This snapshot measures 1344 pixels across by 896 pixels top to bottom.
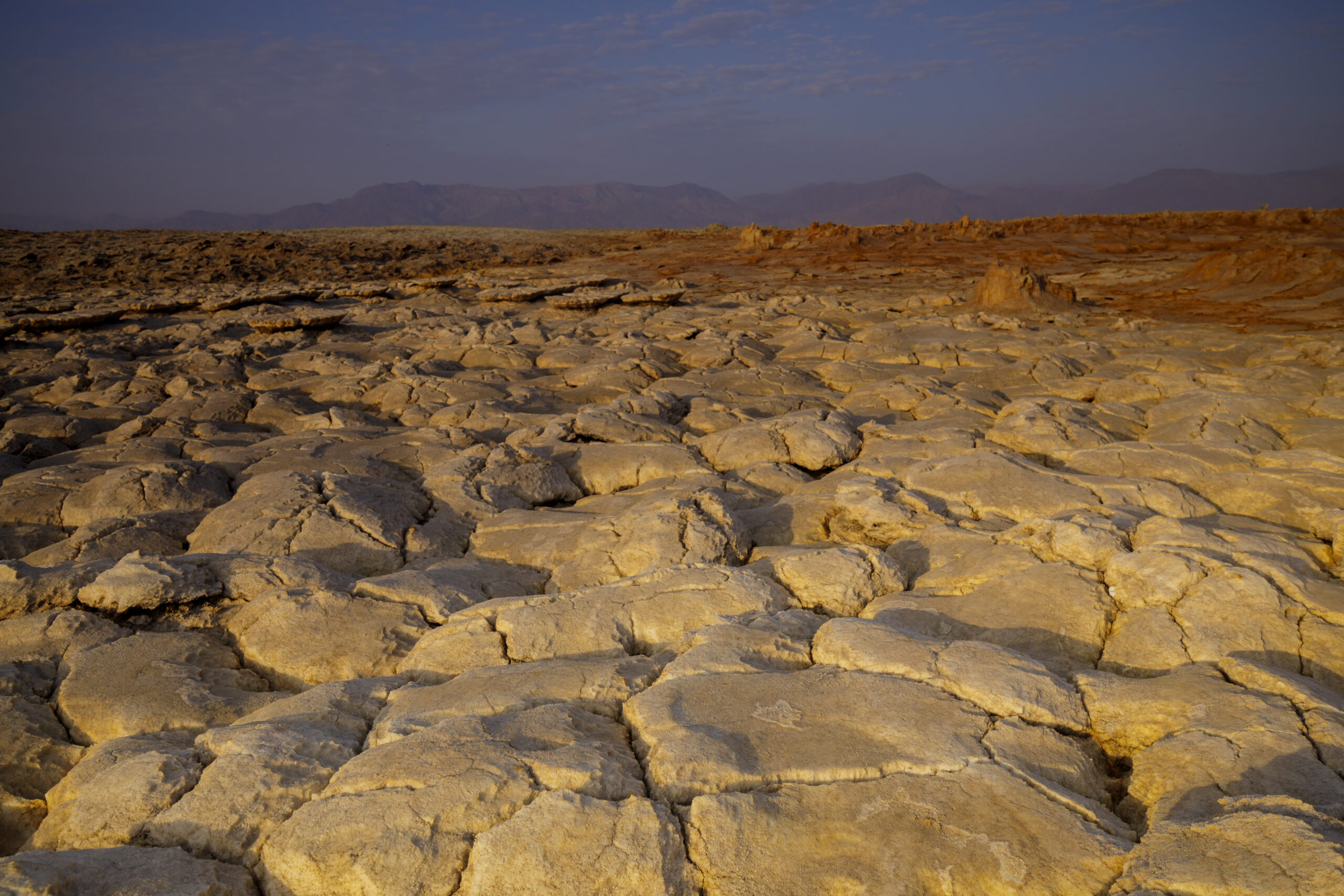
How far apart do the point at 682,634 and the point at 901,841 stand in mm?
1274

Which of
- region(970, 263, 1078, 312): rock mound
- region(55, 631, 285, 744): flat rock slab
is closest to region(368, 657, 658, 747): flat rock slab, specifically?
region(55, 631, 285, 744): flat rock slab

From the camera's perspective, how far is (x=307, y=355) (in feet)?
31.4

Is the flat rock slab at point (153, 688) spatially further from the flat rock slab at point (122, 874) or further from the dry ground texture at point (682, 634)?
the flat rock slab at point (122, 874)

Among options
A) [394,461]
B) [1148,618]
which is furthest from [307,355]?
[1148,618]

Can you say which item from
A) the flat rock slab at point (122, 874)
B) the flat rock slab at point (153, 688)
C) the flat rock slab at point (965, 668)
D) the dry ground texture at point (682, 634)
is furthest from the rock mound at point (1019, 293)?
the flat rock slab at point (122, 874)

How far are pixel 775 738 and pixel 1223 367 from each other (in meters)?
8.19

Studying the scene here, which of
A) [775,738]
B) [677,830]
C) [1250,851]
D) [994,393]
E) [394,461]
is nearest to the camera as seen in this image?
[1250,851]

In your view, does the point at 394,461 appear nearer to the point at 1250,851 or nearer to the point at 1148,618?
the point at 1148,618

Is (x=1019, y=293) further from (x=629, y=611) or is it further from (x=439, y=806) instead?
(x=439, y=806)

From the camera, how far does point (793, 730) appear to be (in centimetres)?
220

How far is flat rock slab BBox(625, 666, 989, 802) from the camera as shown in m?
2.03

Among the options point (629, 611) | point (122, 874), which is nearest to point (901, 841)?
point (629, 611)

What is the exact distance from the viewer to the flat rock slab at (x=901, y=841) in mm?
1701

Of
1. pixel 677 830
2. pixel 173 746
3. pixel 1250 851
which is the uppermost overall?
pixel 1250 851
